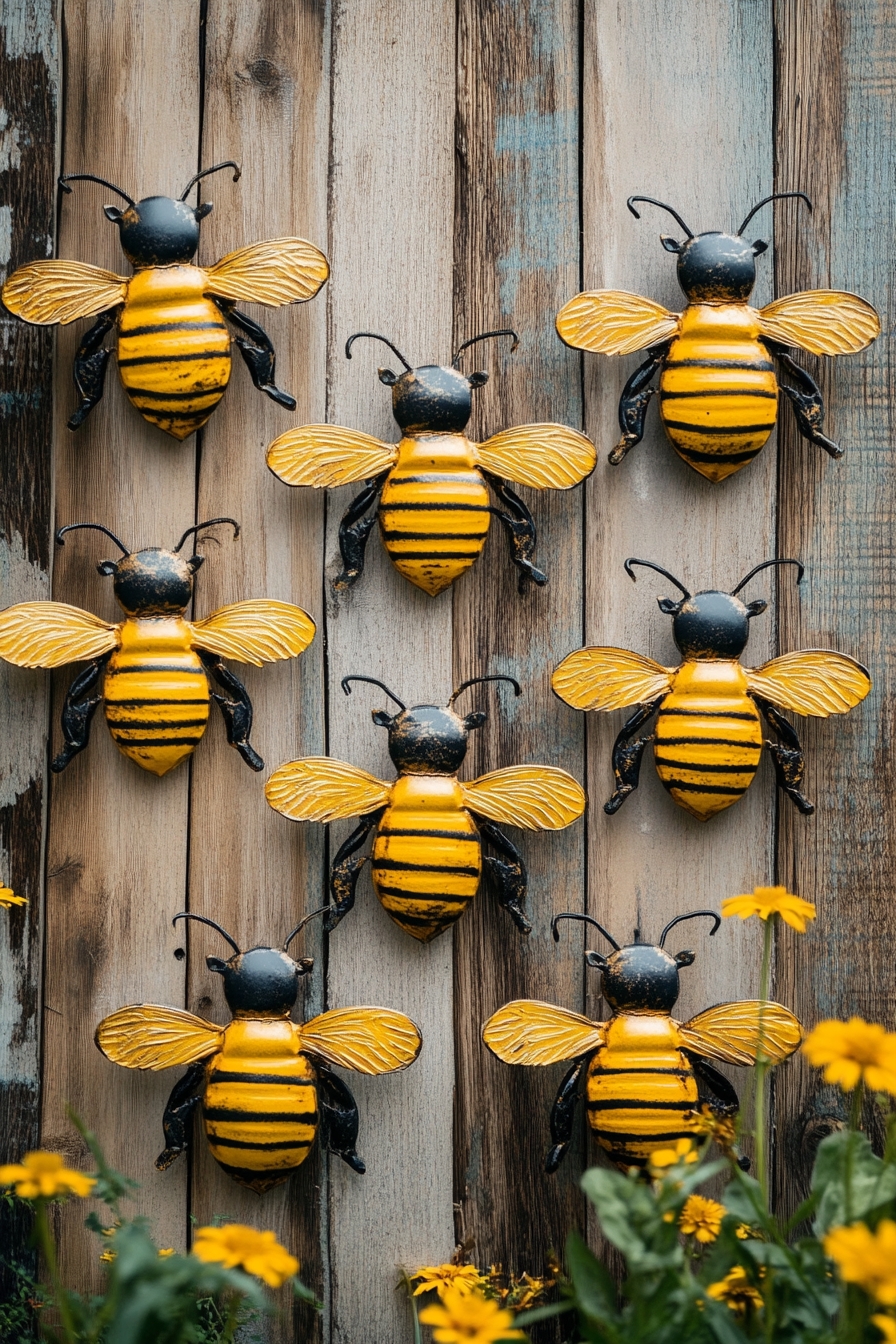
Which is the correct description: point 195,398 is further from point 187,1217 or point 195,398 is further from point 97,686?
point 187,1217

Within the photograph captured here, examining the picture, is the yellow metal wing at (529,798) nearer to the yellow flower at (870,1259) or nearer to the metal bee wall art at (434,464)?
the metal bee wall art at (434,464)

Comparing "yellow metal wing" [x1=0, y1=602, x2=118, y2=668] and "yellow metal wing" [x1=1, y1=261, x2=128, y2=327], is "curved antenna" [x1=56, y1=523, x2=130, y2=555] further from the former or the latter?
"yellow metal wing" [x1=1, y1=261, x2=128, y2=327]

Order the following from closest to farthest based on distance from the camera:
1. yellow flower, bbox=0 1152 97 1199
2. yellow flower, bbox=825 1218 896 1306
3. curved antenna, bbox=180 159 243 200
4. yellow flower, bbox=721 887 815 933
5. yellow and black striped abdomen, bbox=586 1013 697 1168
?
yellow flower, bbox=825 1218 896 1306 < yellow flower, bbox=0 1152 97 1199 < yellow flower, bbox=721 887 815 933 < yellow and black striped abdomen, bbox=586 1013 697 1168 < curved antenna, bbox=180 159 243 200

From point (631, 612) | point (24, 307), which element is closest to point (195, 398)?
point (24, 307)

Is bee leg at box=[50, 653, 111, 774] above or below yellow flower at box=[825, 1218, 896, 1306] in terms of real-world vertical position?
above

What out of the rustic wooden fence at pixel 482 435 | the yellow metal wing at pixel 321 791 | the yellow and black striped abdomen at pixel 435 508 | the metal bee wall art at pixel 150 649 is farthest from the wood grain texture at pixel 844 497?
the metal bee wall art at pixel 150 649

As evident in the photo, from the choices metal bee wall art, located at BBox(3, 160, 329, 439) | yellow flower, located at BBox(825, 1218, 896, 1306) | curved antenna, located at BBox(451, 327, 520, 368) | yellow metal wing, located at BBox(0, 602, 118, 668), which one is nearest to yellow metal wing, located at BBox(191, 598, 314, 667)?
yellow metal wing, located at BBox(0, 602, 118, 668)

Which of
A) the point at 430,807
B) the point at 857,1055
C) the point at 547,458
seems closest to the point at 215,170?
the point at 547,458
